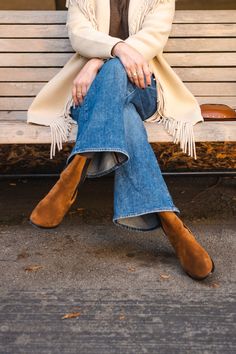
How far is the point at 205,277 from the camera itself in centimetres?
218

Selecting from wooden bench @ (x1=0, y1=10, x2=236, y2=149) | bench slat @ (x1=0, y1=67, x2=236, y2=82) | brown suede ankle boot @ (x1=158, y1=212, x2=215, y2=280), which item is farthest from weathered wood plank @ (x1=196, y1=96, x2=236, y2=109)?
brown suede ankle boot @ (x1=158, y1=212, x2=215, y2=280)

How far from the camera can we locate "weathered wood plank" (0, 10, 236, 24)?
3414 mm

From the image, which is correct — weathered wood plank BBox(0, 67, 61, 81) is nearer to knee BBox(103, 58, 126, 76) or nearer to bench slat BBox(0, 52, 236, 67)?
bench slat BBox(0, 52, 236, 67)

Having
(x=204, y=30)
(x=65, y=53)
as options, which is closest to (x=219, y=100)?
(x=204, y=30)

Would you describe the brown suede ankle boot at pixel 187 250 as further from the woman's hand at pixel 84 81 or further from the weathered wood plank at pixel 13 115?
the weathered wood plank at pixel 13 115

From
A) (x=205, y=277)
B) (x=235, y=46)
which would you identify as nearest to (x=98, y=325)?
(x=205, y=277)

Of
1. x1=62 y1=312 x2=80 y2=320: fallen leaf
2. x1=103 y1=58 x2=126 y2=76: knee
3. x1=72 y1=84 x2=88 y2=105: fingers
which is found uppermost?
x1=103 y1=58 x2=126 y2=76: knee

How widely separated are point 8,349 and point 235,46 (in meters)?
2.36

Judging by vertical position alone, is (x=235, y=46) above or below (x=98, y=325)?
above

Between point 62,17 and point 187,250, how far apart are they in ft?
6.14

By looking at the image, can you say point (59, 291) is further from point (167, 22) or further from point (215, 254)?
point (167, 22)

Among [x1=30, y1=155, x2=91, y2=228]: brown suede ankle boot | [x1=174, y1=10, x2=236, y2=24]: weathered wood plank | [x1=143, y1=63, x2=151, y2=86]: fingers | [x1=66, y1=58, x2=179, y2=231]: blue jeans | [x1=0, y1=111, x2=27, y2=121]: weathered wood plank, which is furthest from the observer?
[x1=174, y1=10, x2=236, y2=24]: weathered wood plank

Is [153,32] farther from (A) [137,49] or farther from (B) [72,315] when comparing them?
(B) [72,315]

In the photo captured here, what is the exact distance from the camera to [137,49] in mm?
2584
